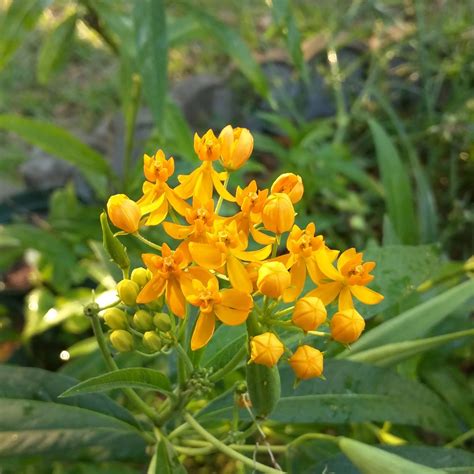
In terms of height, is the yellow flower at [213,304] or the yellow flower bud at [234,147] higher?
the yellow flower bud at [234,147]

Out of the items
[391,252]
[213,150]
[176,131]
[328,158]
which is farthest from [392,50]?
[213,150]

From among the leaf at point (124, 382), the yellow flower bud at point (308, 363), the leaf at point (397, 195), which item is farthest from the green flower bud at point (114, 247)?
the leaf at point (397, 195)

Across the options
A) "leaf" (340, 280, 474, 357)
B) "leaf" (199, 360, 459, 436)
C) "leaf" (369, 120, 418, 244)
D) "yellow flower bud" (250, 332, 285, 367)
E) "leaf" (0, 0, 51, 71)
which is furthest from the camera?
"leaf" (369, 120, 418, 244)

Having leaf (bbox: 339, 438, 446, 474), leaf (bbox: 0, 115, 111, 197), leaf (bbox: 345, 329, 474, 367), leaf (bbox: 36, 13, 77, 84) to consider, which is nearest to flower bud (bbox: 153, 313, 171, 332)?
leaf (bbox: 339, 438, 446, 474)

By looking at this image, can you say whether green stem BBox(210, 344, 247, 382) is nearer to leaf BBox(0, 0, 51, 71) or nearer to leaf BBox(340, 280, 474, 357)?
leaf BBox(340, 280, 474, 357)

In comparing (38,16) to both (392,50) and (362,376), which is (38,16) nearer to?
(362,376)

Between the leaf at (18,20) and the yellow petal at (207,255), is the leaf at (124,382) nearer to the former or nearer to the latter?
the yellow petal at (207,255)

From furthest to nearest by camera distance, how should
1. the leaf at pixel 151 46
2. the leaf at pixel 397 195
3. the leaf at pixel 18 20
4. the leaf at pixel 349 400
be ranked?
the leaf at pixel 397 195 < the leaf at pixel 18 20 < the leaf at pixel 151 46 < the leaf at pixel 349 400

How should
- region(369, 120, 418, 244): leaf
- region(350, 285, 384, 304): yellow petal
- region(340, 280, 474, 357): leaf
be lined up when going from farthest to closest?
region(369, 120, 418, 244): leaf < region(340, 280, 474, 357): leaf < region(350, 285, 384, 304): yellow petal
